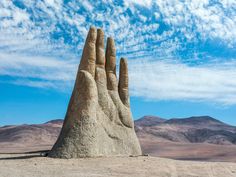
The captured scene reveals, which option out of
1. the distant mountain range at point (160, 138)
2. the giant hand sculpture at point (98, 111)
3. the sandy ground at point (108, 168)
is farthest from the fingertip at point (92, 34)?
the distant mountain range at point (160, 138)

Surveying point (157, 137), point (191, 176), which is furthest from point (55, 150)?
point (157, 137)

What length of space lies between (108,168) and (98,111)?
4326 mm

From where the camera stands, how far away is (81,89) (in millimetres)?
18016

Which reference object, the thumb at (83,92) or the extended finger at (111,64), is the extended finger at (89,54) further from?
the extended finger at (111,64)

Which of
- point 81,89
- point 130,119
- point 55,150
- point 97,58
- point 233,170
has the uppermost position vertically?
point 97,58

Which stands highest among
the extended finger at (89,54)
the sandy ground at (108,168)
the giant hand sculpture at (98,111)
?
the extended finger at (89,54)

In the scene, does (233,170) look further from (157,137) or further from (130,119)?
(157,137)

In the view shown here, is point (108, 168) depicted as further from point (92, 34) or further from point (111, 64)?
point (92, 34)

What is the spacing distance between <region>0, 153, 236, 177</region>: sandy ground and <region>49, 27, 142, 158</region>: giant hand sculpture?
0.89 metres

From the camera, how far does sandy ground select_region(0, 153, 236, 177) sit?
542 inches

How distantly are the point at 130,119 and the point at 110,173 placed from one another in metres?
6.50

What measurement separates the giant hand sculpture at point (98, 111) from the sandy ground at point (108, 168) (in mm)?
889

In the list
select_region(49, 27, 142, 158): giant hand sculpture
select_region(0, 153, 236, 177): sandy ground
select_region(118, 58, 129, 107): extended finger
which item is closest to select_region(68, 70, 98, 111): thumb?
select_region(49, 27, 142, 158): giant hand sculpture

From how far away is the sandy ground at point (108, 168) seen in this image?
13773 millimetres
